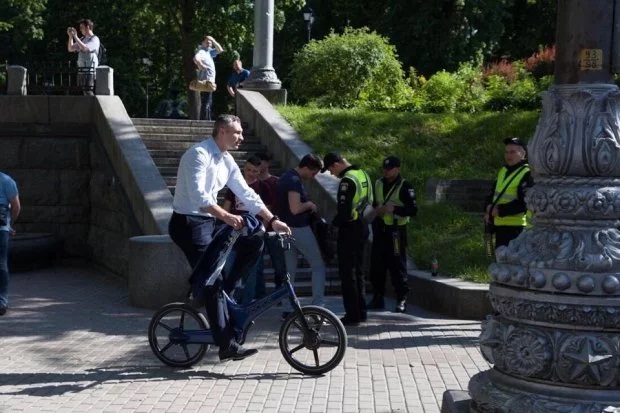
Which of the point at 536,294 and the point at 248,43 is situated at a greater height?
the point at 248,43

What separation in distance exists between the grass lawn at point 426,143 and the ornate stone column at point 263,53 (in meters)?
1.66

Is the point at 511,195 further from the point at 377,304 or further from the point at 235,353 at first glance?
the point at 235,353

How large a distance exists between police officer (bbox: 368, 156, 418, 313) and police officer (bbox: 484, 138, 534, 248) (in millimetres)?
1146

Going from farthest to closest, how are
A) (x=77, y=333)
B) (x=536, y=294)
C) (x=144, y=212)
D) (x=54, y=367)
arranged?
(x=144, y=212)
(x=77, y=333)
(x=54, y=367)
(x=536, y=294)

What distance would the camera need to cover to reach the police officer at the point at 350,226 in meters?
9.60

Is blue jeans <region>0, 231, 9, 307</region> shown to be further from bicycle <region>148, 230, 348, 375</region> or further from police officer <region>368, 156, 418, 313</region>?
police officer <region>368, 156, 418, 313</region>

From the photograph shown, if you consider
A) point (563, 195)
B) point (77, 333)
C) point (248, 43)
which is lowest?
point (77, 333)

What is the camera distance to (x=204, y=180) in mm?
7645

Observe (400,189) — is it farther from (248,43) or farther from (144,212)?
(248,43)

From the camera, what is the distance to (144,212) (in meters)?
12.9

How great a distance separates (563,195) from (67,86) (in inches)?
619

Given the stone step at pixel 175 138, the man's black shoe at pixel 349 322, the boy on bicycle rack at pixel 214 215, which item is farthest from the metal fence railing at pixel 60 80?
the boy on bicycle rack at pixel 214 215

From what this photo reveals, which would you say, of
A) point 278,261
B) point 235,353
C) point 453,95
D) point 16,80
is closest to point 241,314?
point 235,353

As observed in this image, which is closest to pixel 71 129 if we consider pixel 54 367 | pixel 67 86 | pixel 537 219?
pixel 67 86
